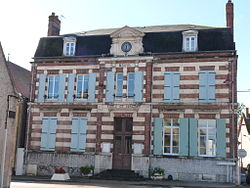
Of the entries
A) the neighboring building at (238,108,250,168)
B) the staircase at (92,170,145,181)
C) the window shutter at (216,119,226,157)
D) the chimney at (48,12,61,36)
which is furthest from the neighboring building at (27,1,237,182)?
the neighboring building at (238,108,250,168)

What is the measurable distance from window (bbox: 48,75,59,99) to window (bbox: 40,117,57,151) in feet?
5.02

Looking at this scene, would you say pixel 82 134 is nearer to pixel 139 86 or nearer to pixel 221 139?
pixel 139 86

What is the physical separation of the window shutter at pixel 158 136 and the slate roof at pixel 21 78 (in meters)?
10.9

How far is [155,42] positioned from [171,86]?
120 inches

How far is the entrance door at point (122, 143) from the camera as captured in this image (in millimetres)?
19469

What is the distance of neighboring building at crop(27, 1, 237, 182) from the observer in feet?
60.8

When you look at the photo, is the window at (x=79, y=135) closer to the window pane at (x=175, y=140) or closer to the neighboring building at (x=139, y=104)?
the neighboring building at (x=139, y=104)

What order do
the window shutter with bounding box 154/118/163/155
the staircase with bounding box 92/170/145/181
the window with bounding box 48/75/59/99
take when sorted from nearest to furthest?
1. the staircase with bounding box 92/170/145/181
2. the window shutter with bounding box 154/118/163/155
3. the window with bounding box 48/75/59/99

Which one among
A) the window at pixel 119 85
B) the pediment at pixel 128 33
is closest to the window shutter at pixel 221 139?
the window at pixel 119 85

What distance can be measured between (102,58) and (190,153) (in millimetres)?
7847

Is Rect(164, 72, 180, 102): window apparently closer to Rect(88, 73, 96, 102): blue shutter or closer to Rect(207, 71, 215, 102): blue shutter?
Rect(207, 71, 215, 102): blue shutter

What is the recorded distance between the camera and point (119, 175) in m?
18.8

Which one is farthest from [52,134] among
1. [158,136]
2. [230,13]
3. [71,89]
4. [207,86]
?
[230,13]

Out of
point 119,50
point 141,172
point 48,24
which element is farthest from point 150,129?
point 48,24
